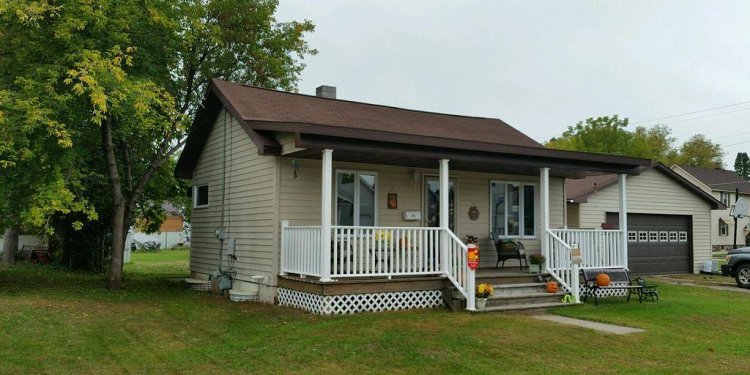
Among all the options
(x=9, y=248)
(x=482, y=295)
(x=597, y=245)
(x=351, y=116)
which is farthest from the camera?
(x=9, y=248)

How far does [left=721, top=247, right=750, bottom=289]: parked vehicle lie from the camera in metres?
15.5

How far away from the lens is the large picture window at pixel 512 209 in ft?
44.9

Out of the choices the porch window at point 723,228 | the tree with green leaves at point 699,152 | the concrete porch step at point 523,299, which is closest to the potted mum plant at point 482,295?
the concrete porch step at point 523,299

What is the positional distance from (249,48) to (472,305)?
440 inches

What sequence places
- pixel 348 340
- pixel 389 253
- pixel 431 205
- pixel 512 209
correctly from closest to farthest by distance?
pixel 348 340 < pixel 389 253 < pixel 431 205 < pixel 512 209

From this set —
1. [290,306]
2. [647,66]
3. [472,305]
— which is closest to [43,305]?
[290,306]

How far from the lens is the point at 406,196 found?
40.7 ft

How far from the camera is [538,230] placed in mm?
14203

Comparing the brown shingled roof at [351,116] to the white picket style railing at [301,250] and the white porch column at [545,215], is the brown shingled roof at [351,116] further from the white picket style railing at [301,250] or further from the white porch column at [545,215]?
the white picket style railing at [301,250]

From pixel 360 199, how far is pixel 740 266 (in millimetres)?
11010

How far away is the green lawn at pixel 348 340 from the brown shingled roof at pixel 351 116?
12.3ft

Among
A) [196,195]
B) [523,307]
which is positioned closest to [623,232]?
[523,307]

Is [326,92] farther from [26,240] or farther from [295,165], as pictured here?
[26,240]

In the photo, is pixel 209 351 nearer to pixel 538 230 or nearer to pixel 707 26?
pixel 538 230
